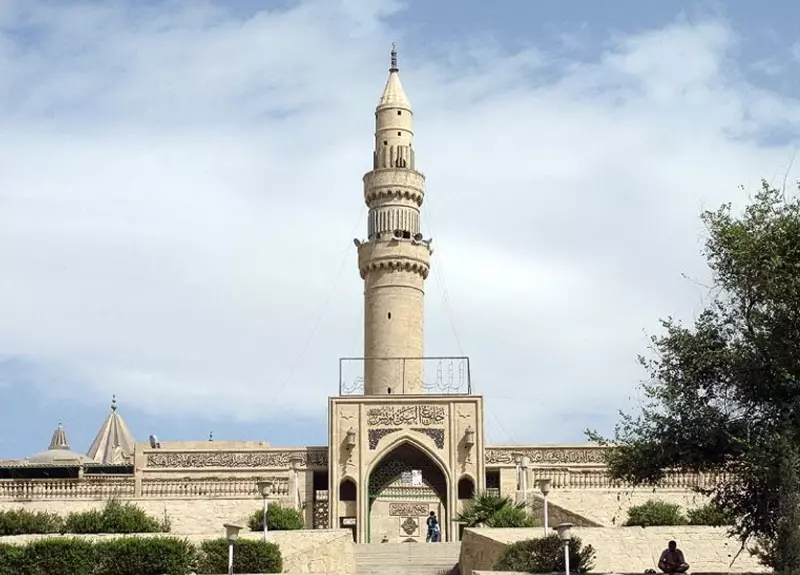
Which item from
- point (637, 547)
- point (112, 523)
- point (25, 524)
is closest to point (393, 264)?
point (112, 523)

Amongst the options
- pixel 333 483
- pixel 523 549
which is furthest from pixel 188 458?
pixel 523 549

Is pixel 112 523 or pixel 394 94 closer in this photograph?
pixel 112 523

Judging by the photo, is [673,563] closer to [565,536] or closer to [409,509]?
[565,536]

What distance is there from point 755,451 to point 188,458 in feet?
69.5

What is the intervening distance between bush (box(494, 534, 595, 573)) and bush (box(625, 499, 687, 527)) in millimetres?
5465

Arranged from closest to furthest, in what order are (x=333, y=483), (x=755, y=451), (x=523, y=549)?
(x=755, y=451), (x=523, y=549), (x=333, y=483)

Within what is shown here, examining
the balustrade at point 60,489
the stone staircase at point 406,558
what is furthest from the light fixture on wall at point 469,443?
the balustrade at point 60,489

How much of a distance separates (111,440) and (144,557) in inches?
1567

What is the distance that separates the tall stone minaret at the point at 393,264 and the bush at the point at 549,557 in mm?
19078

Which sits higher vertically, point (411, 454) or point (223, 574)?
point (411, 454)

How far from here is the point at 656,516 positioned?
27766 mm

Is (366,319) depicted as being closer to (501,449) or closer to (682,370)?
(501,449)

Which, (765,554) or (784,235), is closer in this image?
(784,235)

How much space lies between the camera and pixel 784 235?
19312mm
